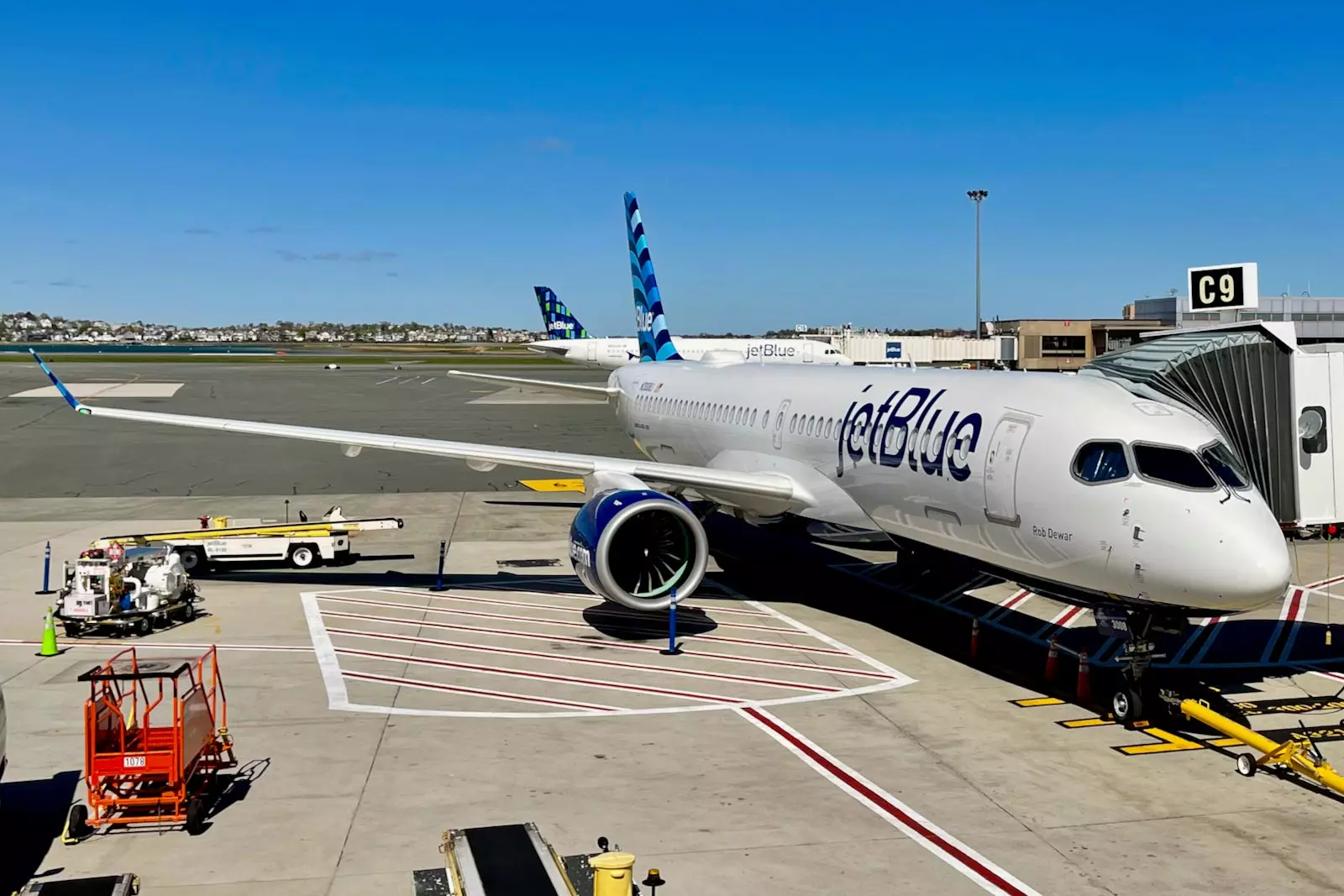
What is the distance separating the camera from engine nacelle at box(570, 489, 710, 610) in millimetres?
18281

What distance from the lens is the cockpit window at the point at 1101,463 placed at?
13594 millimetres

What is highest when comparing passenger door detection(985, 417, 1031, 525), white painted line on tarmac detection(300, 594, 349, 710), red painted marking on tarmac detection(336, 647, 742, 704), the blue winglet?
→ the blue winglet

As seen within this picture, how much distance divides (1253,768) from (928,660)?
5.81 m

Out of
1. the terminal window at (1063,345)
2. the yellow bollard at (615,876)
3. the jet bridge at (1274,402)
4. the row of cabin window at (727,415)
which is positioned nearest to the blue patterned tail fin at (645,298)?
the row of cabin window at (727,415)

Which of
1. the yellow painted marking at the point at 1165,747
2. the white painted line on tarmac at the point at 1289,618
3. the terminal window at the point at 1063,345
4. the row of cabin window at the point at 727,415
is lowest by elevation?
the white painted line on tarmac at the point at 1289,618

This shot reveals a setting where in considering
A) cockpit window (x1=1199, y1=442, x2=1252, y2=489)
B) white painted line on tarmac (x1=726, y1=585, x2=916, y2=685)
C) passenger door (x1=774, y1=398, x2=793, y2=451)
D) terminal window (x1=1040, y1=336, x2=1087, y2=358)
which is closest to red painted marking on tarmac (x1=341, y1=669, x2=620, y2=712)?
white painted line on tarmac (x1=726, y1=585, x2=916, y2=685)

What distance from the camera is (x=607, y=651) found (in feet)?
60.2

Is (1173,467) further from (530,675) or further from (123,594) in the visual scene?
(123,594)

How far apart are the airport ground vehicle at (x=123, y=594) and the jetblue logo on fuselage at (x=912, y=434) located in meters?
12.1

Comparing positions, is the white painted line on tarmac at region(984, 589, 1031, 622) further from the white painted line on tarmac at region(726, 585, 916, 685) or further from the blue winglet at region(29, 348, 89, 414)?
the blue winglet at region(29, 348, 89, 414)

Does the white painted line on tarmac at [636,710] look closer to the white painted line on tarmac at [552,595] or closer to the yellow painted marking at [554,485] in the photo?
the white painted line on tarmac at [552,595]

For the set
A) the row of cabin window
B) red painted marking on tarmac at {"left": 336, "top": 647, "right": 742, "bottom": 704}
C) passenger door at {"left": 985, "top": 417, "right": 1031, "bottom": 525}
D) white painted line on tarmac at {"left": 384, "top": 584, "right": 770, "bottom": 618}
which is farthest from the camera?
white painted line on tarmac at {"left": 384, "top": 584, "right": 770, "bottom": 618}

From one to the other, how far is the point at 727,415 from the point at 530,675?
407 inches

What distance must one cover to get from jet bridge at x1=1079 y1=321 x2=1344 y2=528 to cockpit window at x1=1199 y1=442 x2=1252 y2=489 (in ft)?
4.48
